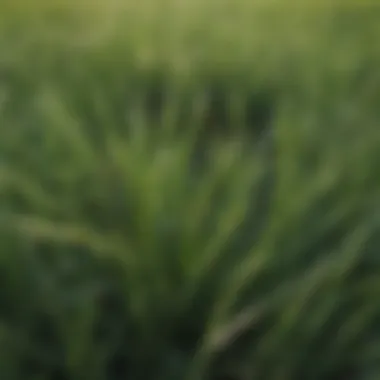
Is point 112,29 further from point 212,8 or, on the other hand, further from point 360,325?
point 360,325

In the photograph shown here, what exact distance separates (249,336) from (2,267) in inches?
7.7

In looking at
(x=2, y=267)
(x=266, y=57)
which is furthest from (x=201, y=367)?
(x=266, y=57)

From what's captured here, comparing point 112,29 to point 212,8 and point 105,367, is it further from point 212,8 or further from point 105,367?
point 105,367

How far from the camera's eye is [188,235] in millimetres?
521

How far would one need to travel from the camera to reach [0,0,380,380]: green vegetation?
49 cm

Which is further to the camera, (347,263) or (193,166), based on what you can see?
(193,166)

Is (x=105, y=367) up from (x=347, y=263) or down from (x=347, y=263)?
down

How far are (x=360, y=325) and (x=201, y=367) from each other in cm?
12

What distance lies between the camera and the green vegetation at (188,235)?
49cm

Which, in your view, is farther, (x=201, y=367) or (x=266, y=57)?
(x=266, y=57)

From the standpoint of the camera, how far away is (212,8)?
2.98 ft

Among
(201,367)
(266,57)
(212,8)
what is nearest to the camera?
(201,367)

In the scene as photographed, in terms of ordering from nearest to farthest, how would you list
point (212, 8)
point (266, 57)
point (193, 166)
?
point (193, 166) → point (266, 57) → point (212, 8)

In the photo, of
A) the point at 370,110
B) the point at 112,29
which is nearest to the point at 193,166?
the point at 370,110
